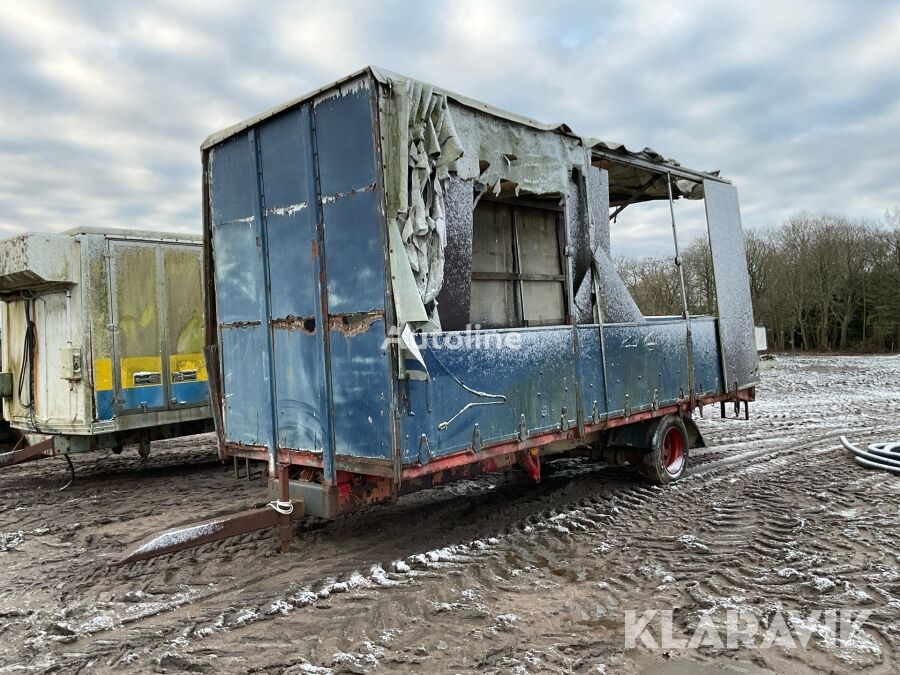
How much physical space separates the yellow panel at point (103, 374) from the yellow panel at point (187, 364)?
2.36 feet

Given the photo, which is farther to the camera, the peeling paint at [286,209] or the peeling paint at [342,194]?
the peeling paint at [286,209]

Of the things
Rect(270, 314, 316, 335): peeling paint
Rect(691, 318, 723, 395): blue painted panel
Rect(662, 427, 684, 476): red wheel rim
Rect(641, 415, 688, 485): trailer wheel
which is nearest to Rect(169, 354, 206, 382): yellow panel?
Rect(270, 314, 316, 335): peeling paint

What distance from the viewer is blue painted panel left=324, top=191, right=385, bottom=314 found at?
4242 mm

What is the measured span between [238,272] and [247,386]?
38.4 inches

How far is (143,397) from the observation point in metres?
7.57

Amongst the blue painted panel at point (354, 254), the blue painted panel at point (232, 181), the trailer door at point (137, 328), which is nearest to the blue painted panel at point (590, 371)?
the blue painted panel at point (354, 254)

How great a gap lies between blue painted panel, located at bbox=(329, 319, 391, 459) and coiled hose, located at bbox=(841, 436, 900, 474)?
625 centimetres

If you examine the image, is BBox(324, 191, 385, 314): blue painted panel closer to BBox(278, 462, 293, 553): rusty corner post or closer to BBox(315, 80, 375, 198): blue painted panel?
BBox(315, 80, 375, 198): blue painted panel

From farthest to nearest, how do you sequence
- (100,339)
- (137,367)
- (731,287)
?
(731,287) < (137,367) < (100,339)

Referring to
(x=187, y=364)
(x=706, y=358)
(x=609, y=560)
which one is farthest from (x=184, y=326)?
(x=706, y=358)

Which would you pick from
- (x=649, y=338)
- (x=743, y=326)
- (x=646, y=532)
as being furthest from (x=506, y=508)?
(x=743, y=326)

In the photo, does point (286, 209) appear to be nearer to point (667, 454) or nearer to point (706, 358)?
point (667, 454)

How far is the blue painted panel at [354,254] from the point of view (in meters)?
4.24

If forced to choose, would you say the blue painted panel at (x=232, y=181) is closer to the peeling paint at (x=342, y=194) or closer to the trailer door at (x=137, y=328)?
the peeling paint at (x=342, y=194)
